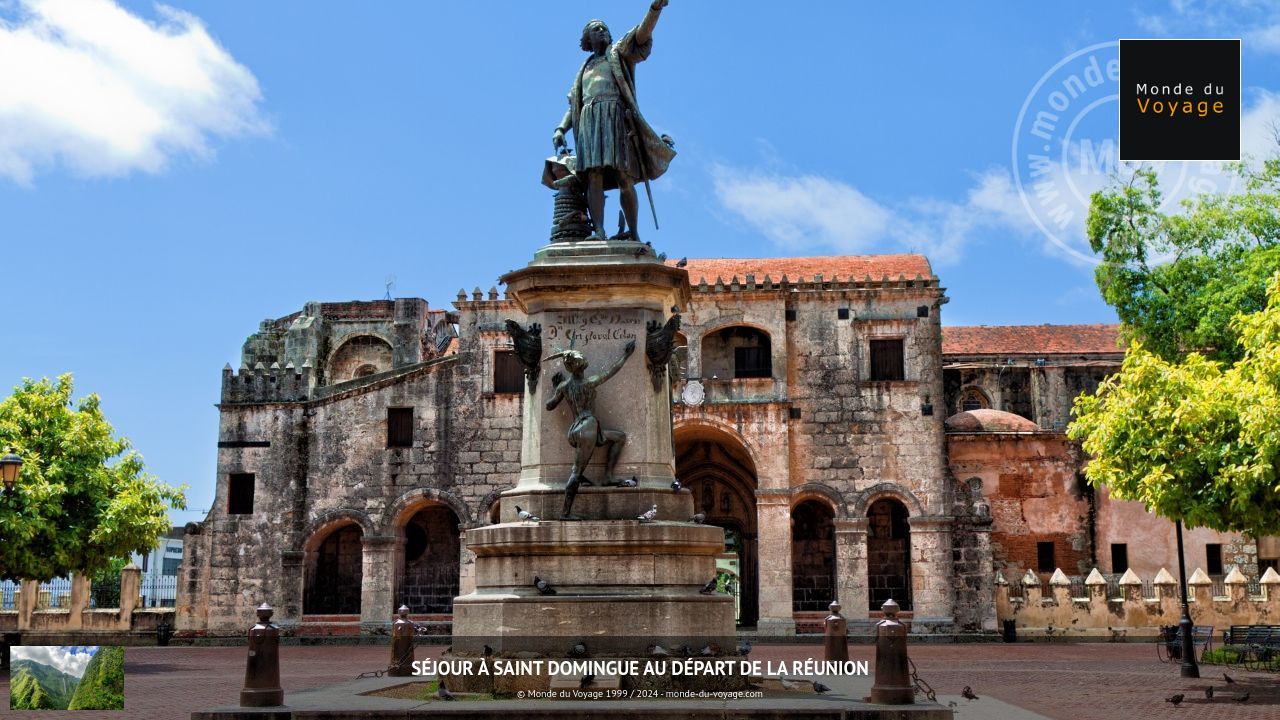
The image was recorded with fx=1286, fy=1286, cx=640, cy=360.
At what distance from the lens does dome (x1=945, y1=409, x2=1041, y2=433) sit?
125 feet

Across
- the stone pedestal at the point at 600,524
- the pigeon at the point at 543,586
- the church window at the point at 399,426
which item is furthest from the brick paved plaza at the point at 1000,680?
the church window at the point at 399,426

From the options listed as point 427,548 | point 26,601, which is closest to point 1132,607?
point 427,548

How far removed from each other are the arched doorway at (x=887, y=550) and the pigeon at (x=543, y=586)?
84.7 feet

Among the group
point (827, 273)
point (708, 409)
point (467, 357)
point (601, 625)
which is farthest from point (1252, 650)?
point (467, 357)

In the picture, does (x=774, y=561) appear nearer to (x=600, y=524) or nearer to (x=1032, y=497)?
(x=1032, y=497)

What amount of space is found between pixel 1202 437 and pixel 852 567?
17091 mm

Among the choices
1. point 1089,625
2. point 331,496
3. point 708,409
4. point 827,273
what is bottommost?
point 1089,625

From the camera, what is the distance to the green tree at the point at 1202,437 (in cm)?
1681

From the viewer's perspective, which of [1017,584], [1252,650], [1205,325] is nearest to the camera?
[1252,650]

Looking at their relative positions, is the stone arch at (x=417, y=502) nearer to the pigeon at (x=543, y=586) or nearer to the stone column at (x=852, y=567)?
the stone column at (x=852, y=567)

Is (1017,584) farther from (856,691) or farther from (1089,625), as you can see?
(856,691)

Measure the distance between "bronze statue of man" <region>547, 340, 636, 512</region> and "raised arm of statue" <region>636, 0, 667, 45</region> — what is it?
3.49 metres

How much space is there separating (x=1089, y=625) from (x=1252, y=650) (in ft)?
41.5

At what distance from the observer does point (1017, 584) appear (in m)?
35.2
